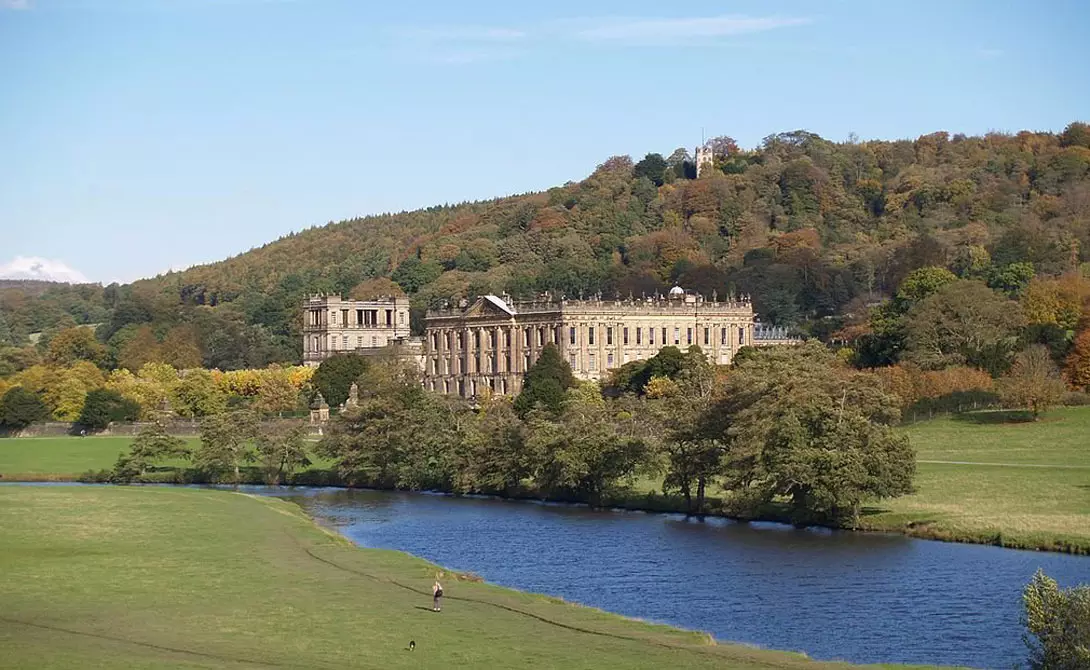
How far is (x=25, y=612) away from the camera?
4050 centimetres

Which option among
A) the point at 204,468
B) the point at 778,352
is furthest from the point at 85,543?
the point at 778,352

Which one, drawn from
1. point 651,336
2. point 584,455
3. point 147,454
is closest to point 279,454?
point 147,454

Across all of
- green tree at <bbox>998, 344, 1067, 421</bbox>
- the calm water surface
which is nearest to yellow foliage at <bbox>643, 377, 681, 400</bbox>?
green tree at <bbox>998, 344, 1067, 421</bbox>

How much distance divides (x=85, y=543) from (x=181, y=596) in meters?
12.5

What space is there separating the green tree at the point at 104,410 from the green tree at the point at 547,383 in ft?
90.0

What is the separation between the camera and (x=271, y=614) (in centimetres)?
4112

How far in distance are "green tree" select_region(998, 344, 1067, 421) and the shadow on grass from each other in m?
0.38

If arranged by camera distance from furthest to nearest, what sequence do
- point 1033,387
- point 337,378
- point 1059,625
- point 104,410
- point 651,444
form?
point 337,378
point 104,410
point 1033,387
point 651,444
point 1059,625

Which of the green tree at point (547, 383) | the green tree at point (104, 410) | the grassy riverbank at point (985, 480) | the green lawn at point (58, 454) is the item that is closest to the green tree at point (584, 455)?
the grassy riverbank at point (985, 480)

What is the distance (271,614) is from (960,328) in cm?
6752

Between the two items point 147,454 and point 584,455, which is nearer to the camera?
point 584,455

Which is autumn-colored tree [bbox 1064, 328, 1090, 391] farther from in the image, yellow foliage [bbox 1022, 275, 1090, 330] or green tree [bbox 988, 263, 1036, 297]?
green tree [bbox 988, 263, 1036, 297]

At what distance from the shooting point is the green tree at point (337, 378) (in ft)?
414

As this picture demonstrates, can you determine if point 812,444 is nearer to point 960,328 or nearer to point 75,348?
point 960,328
